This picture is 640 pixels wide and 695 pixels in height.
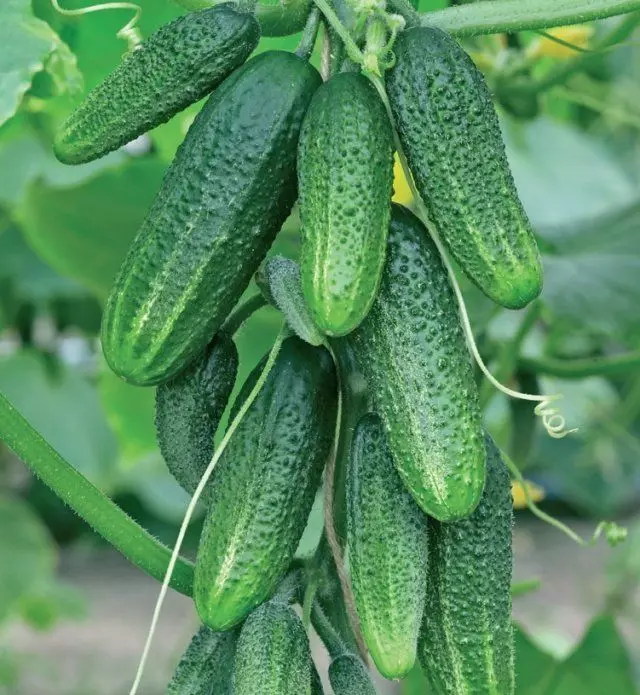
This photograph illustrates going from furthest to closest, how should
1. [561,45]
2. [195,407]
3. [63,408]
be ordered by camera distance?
[63,408]
[561,45]
[195,407]

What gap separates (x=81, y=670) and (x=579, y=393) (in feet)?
11.3

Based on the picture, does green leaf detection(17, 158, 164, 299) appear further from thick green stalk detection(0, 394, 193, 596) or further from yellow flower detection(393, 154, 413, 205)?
thick green stalk detection(0, 394, 193, 596)

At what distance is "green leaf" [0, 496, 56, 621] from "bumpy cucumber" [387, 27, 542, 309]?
3101 millimetres

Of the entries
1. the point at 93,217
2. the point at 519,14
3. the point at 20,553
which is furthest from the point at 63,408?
the point at 519,14

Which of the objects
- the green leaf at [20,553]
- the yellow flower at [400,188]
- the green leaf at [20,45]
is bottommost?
the green leaf at [20,553]

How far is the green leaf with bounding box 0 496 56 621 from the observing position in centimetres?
395

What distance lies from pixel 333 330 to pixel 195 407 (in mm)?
268

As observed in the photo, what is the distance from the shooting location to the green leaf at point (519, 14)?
123cm

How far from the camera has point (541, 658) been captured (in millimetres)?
2076

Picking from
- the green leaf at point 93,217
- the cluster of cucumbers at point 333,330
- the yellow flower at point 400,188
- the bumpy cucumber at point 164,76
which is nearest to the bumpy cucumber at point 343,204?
the cluster of cucumbers at point 333,330

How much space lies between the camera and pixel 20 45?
4.86 ft

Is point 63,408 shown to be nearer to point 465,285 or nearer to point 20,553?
point 20,553

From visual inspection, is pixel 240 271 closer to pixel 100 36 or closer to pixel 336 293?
pixel 336 293

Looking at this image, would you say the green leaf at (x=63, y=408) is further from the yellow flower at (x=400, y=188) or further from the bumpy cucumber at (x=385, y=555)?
the bumpy cucumber at (x=385, y=555)
